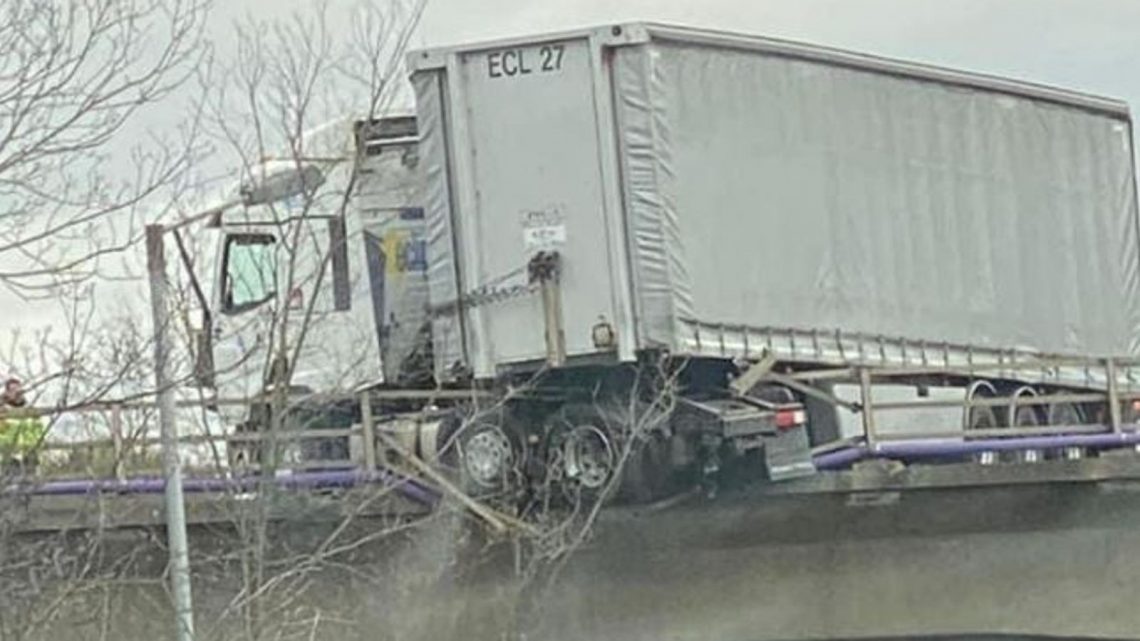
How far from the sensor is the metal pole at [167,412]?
716 cm

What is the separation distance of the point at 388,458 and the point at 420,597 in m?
1.10

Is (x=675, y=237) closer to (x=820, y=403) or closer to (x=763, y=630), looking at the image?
(x=820, y=403)

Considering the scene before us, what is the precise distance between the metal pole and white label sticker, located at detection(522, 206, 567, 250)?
7.42 meters

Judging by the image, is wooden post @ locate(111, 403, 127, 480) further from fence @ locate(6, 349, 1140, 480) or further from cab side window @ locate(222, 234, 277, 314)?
cab side window @ locate(222, 234, 277, 314)

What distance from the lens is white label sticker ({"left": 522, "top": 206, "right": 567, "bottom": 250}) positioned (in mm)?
15242

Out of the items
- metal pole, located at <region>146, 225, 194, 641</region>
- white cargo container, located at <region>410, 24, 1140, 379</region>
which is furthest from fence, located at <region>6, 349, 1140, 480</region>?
metal pole, located at <region>146, 225, 194, 641</region>

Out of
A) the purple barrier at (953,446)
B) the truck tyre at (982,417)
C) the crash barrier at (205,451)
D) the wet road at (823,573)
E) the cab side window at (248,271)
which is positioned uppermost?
the cab side window at (248,271)

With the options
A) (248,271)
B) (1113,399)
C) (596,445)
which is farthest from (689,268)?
(1113,399)

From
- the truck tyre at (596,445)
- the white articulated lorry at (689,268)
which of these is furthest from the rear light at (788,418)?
the truck tyre at (596,445)

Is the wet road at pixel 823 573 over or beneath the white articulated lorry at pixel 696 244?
beneath

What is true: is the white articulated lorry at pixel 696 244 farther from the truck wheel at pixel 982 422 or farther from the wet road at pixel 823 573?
the wet road at pixel 823 573

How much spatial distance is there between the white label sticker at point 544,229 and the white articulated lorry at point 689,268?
2 cm

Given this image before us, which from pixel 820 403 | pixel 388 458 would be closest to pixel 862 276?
pixel 820 403

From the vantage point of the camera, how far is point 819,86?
16.6 meters
